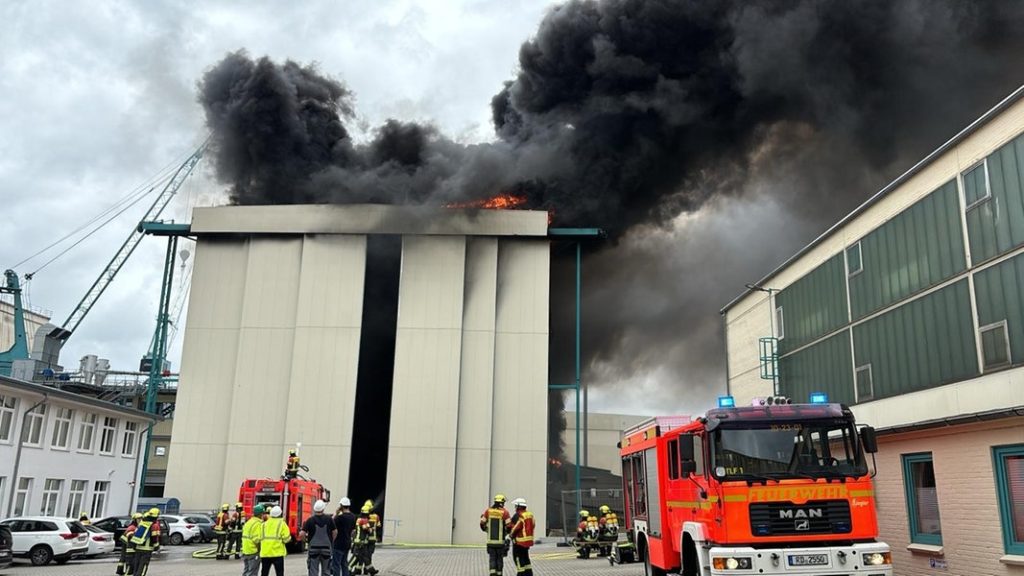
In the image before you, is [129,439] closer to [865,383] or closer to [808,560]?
[865,383]

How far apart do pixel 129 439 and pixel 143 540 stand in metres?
19.6

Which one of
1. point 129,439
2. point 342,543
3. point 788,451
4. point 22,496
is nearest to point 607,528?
point 342,543

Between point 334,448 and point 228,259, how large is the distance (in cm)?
1002

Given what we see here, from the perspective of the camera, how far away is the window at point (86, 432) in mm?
26719

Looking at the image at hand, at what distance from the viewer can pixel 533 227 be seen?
105 ft

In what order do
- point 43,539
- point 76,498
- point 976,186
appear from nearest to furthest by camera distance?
point 976,186 < point 43,539 < point 76,498

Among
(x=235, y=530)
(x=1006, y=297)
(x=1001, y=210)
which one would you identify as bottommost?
(x=235, y=530)

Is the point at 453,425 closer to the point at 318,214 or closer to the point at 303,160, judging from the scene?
the point at 318,214

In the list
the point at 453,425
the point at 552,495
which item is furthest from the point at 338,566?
the point at 552,495

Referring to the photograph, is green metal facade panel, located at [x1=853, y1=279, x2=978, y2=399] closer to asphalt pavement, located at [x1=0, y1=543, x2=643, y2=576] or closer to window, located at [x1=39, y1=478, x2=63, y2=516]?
→ asphalt pavement, located at [x1=0, y1=543, x2=643, y2=576]

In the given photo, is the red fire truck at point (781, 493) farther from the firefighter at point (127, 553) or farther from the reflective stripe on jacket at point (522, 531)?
the firefighter at point (127, 553)

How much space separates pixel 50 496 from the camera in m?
24.8

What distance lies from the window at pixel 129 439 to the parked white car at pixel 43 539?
1209 centimetres

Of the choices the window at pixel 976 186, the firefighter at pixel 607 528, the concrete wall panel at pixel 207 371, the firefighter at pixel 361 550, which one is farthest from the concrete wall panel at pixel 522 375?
the window at pixel 976 186
